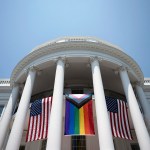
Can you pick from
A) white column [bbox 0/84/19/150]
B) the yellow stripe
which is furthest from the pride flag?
white column [bbox 0/84/19/150]

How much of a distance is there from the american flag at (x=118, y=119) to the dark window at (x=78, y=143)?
4.65m

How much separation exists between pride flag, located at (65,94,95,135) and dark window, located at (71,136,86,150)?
4704mm

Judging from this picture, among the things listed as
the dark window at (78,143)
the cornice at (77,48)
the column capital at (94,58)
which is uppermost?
the cornice at (77,48)

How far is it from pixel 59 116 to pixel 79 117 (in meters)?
1.91

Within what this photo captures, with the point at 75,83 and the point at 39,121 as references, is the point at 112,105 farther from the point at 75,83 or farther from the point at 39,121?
the point at 75,83

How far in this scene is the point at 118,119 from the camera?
16.0 metres

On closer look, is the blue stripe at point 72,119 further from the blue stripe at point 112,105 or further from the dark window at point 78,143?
the dark window at point 78,143

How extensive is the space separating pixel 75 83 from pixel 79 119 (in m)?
9.04

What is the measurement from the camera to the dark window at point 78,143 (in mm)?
18348

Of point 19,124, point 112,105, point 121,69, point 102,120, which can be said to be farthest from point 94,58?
point 19,124

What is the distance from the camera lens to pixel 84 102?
16.2m

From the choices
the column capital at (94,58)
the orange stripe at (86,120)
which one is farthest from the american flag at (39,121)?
the column capital at (94,58)

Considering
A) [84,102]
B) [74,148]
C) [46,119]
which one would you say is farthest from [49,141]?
[74,148]

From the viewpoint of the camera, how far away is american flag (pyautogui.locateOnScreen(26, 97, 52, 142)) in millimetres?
14484
